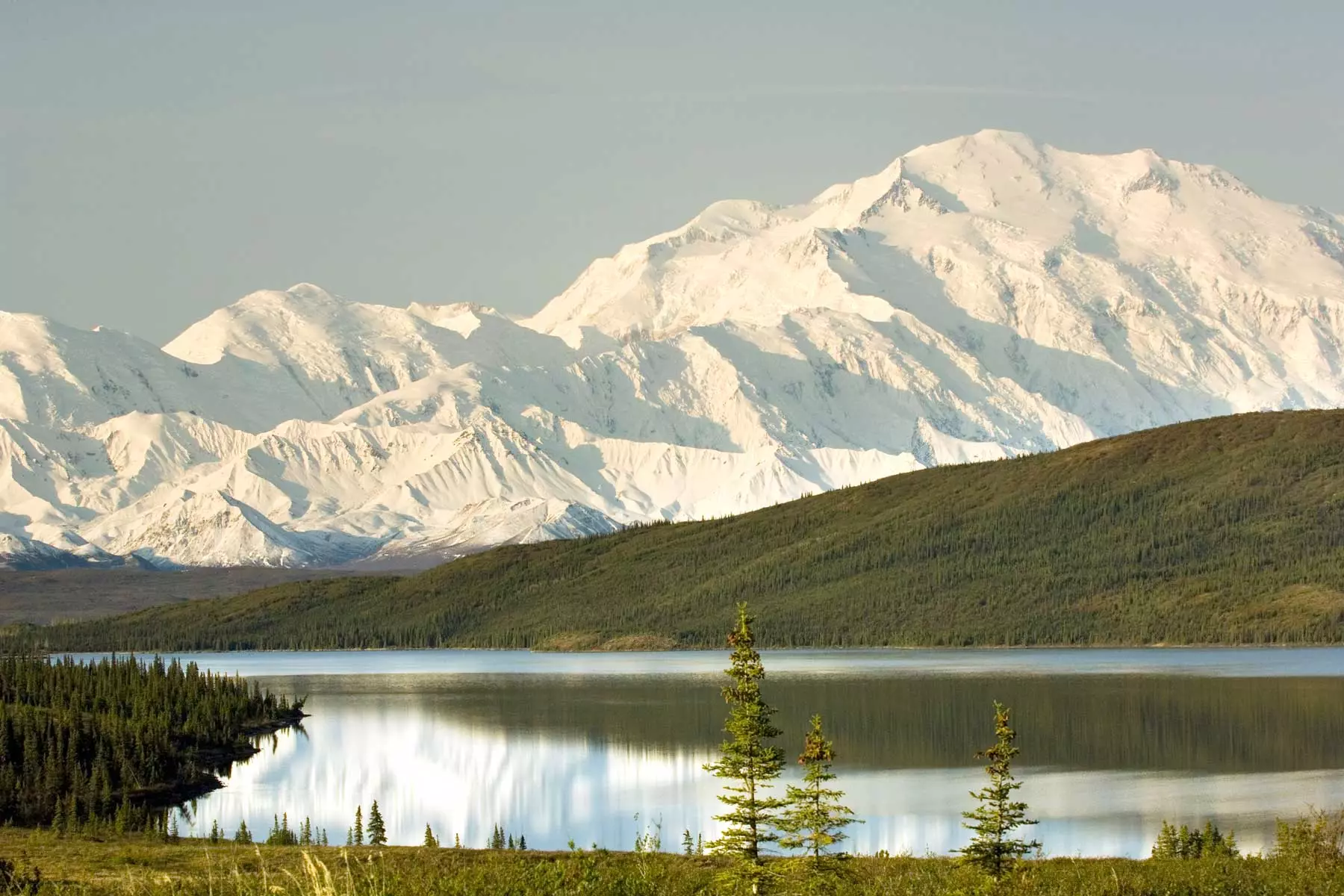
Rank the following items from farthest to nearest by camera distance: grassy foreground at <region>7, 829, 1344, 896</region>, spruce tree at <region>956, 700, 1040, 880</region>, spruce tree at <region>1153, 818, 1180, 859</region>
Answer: spruce tree at <region>1153, 818, 1180, 859</region>, spruce tree at <region>956, 700, 1040, 880</region>, grassy foreground at <region>7, 829, 1344, 896</region>

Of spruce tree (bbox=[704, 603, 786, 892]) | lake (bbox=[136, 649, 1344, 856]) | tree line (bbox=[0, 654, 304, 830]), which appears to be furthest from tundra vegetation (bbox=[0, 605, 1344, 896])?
lake (bbox=[136, 649, 1344, 856])

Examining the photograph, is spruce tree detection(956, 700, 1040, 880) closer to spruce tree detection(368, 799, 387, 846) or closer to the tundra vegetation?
the tundra vegetation

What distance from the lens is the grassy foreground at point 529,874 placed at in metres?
45.6

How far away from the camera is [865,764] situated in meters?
126

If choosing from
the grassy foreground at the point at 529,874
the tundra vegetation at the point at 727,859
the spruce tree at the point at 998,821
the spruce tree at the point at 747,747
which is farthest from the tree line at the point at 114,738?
the spruce tree at the point at 998,821

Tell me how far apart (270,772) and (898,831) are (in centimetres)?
5117

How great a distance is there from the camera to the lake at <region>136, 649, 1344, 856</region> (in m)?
98.6

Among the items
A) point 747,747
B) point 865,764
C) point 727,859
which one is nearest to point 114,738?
point 865,764

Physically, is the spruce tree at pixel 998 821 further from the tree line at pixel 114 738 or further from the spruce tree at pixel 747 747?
the tree line at pixel 114 738

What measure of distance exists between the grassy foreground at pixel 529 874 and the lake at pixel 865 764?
57.4ft

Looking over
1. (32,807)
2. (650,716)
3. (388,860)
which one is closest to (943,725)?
(650,716)

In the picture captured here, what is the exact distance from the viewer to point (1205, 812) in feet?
318

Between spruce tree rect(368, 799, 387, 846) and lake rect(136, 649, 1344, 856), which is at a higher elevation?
lake rect(136, 649, 1344, 856)

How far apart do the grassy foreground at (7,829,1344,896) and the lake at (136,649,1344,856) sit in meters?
17.5
